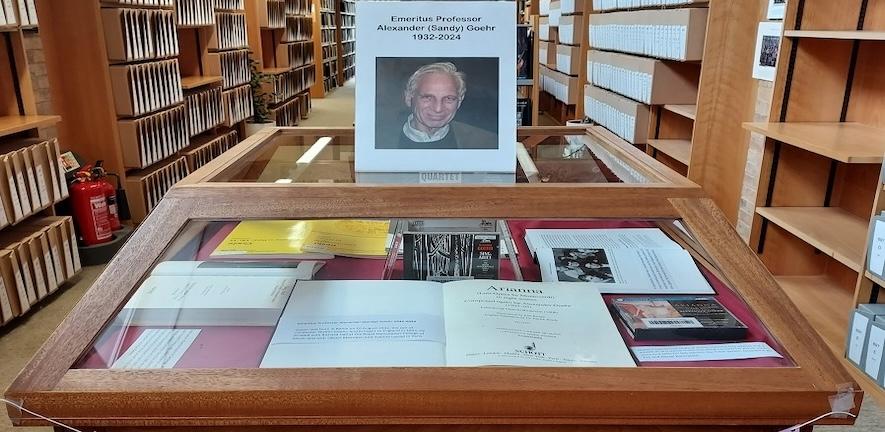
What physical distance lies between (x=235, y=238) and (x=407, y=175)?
34 centimetres

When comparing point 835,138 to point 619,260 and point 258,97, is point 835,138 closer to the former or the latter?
point 619,260

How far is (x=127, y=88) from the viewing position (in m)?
3.40

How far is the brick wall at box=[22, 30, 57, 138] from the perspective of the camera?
3053mm

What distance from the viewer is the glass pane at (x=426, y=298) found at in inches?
32.0

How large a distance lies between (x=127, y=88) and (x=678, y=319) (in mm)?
3346

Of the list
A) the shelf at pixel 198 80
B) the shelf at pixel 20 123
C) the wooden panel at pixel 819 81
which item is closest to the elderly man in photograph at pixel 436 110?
the wooden panel at pixel 819 81

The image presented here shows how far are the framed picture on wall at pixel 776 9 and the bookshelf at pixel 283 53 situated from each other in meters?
4.61

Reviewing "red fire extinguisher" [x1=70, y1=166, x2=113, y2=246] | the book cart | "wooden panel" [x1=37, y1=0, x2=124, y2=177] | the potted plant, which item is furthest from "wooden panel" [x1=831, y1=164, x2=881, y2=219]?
the potted plant

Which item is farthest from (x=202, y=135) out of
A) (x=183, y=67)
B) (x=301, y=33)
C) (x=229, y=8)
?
(x=301, y=33)

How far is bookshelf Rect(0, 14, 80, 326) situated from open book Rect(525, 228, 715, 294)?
2230 mm

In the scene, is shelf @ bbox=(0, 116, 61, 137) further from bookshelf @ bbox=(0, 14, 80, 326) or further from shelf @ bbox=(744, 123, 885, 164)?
shelf @ bbox=(744, 123, 885, 164)

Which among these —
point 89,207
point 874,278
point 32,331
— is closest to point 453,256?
point 874,278

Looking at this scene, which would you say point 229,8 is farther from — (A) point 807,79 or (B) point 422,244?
(B) point 422,244

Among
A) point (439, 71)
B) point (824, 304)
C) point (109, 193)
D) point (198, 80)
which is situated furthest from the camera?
point (198, 80)
